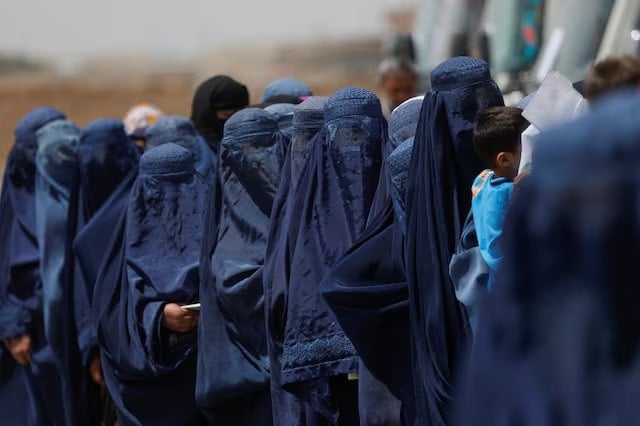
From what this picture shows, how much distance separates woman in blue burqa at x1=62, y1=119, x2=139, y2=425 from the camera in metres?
6.14

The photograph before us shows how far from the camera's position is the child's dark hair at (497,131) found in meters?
3.68

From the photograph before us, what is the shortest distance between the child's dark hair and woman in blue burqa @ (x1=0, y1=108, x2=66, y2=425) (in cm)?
328

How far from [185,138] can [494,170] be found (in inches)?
103

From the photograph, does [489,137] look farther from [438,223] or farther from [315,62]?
[315,62]

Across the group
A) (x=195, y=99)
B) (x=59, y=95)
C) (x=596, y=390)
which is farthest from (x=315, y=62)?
(x=596, y=390)

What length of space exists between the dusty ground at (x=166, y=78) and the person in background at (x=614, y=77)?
19.1m

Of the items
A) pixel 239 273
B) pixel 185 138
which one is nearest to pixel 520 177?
pixel 239 273

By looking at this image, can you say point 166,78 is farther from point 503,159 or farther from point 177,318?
point 503,159

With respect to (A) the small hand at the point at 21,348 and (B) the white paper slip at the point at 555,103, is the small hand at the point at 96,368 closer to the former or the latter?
(A) the small hand at the point at 21,348

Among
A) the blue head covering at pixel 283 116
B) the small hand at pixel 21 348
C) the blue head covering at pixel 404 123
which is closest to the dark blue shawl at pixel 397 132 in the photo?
the blue head covering at pixel 404 123

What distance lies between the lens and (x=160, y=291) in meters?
5.20

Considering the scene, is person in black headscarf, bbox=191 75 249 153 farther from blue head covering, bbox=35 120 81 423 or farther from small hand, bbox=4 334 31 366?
small hand, bbox=4 334 31 366

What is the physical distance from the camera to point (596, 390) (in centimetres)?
208

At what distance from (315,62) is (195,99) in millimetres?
42520
